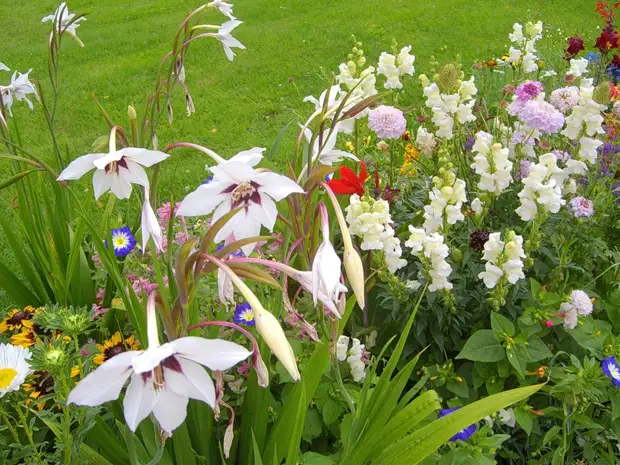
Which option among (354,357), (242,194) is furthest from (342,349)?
(242,194)

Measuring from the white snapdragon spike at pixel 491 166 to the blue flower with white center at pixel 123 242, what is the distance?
1246mm

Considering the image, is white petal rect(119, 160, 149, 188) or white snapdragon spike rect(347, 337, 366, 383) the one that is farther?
white snapdragon spike rect(347, 337, 366, 383)

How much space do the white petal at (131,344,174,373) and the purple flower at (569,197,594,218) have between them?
1738 millimetres

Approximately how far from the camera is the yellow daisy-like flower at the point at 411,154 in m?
2.69

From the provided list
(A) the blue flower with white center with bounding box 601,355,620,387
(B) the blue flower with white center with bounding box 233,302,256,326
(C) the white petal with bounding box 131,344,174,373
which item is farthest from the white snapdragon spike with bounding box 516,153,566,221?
(C) the white petal with bounding box 131,344,174,373

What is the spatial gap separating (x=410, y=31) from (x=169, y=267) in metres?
5.82

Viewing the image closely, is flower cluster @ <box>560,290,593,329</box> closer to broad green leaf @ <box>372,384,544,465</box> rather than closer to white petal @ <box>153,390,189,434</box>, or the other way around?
broad green leaf @ <box>372,384,544,465</box>

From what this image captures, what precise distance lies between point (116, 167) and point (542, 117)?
1552mm

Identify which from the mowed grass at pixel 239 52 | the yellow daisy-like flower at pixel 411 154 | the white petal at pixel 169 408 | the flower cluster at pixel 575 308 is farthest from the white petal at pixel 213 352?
the mowed grass at pixel 239 52

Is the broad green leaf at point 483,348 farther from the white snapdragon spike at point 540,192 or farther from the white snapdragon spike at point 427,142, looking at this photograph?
the white snapdragon spike at point 427,142

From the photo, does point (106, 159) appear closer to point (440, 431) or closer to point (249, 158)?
point (249, 158)

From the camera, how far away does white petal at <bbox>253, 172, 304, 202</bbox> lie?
0.99 metres

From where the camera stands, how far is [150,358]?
2.42 ft

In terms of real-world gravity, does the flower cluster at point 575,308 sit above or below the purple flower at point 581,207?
below
